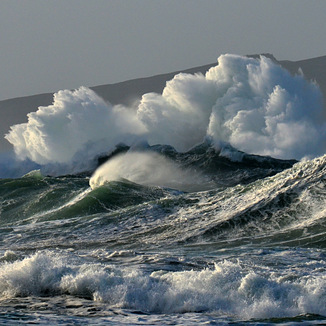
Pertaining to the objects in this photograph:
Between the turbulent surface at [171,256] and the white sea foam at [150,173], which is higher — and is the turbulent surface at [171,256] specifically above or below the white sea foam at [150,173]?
below

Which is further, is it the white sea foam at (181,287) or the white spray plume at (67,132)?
the white spray plume at (67,132)

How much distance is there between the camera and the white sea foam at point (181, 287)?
943cm

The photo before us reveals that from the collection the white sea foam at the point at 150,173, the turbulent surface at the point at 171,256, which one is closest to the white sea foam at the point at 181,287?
the turbulent surface at the point at 171,256

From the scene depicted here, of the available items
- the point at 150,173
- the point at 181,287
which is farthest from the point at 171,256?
the point at 150,173

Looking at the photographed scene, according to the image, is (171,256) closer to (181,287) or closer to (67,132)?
(181,287)

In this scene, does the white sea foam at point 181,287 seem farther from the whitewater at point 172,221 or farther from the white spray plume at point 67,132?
the white spray plume at point 67,132

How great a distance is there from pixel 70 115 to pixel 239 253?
103 ft

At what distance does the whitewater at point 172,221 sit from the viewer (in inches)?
383

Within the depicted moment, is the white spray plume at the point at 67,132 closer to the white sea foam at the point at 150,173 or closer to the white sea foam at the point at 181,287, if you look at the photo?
the white sea foam at the point at 150,173

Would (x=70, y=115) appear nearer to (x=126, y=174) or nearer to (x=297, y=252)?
(x=126, y=174)

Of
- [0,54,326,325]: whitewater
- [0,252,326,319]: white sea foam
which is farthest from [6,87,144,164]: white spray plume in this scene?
[0,252,326,319]: white sea foam

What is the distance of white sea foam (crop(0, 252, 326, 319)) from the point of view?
30.9 feet

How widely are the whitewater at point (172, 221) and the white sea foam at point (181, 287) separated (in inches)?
1.0

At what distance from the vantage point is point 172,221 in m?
18.7
